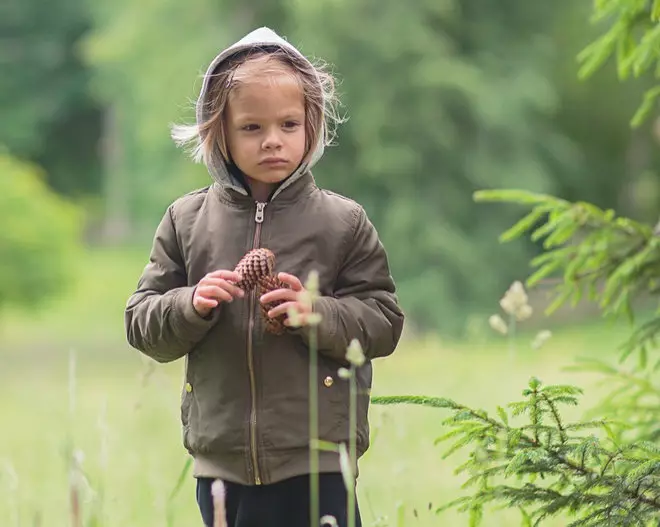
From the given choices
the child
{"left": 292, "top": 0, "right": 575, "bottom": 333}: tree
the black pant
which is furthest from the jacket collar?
{"left": 292, "top": 0, "right": 575, "bottom": 333}: tree

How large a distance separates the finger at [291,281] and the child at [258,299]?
1.6 inches

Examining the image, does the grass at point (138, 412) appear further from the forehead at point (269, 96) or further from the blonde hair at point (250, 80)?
the forehead at point (269, 96)

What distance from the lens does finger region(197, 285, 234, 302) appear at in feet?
9.04

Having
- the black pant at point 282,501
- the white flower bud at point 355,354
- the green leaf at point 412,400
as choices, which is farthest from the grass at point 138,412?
the white flower bud at point 355,354

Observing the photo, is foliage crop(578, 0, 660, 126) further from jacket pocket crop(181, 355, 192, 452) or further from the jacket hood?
jacket pocket crop(181, 355, 192, 452)

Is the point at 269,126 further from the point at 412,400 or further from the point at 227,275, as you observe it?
the point at 412,400

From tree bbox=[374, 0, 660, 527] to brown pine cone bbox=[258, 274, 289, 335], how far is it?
31 centimetres

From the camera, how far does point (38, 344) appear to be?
29.7m

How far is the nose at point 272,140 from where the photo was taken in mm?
Result: 2953

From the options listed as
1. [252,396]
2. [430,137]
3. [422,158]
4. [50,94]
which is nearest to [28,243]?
[422,158]

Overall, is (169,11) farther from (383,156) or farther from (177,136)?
(177,136)

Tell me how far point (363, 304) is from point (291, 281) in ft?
0.78

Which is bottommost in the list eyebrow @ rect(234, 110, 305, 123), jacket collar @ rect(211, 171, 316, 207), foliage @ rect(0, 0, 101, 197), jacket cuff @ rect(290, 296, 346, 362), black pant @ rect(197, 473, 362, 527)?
black pant @ rect(197, 473, 362, 527)

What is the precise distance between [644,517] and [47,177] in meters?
53.4
